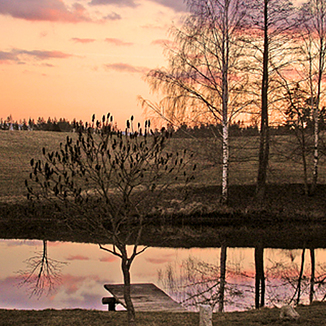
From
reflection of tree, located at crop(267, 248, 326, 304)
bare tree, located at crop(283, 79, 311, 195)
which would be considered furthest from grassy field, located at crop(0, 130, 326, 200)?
reflection of tree, located at crop(267, 248, 326, 304)

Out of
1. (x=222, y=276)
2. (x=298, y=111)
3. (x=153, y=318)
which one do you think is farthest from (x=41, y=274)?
(x=298, y=111)

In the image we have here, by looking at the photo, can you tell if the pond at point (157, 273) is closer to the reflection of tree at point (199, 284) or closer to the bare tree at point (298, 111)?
the reflection of tree at point (199, 284)

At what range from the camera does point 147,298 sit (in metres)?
10.5

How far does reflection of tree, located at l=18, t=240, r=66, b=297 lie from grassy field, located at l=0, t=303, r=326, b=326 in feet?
10.3

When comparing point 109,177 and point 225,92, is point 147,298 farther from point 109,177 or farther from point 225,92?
point 225,92

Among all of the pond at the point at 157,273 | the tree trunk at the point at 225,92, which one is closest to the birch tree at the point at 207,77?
the tree trunk at the point at 225,92

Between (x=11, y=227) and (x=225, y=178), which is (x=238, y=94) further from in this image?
(x=11, y=227)

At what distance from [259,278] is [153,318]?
548cm

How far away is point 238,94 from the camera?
76.6ft

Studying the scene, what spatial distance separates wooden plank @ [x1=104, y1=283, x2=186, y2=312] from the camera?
9781mm

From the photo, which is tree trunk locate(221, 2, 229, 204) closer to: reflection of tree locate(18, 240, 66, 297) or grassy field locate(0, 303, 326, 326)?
reflection of tree locate(18, 240, 66, 297)

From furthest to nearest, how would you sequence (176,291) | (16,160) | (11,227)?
1. (16,160)
2. (11,227)
3. (176,291)

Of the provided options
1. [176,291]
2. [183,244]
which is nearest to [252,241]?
[183,244]

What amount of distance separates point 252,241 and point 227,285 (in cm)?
562
